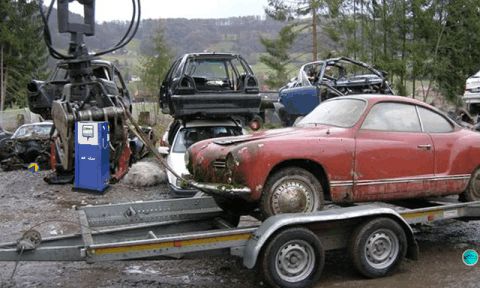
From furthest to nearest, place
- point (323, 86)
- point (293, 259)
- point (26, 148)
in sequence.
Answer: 1. point (26, 148)
2. point (323, 86)
3. point (293, 259)

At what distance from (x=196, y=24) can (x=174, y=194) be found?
3990 cm

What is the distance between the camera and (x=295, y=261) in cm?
553

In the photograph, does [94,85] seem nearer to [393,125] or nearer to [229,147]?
[229,147]

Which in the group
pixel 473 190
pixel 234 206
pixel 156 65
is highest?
pixel 156 65

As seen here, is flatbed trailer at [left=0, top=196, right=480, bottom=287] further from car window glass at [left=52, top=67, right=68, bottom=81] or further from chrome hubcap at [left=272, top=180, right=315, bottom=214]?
car window glass at [left=52, top=67, right=68, bottom=81]

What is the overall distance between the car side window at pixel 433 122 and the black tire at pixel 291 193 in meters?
1.74

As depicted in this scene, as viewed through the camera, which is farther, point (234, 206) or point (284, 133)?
point (234, 206)

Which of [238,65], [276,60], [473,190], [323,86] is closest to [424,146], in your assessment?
[473,190]

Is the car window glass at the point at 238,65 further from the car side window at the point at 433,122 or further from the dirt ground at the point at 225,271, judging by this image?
the car side window at the point at 433,122

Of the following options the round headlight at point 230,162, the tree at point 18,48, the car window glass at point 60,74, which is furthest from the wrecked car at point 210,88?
the tree at point 18,48

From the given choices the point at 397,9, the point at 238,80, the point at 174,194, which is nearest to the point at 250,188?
the point at 174,194

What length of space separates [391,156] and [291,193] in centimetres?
126

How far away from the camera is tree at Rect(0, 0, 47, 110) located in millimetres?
38000

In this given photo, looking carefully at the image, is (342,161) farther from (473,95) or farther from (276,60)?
(276,60)
